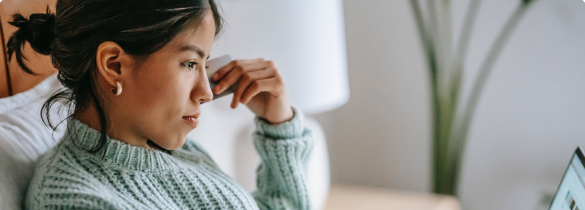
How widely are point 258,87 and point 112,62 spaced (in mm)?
309

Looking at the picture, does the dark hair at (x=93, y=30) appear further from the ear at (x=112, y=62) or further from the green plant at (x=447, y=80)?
the green plant at (x=447, y=80)

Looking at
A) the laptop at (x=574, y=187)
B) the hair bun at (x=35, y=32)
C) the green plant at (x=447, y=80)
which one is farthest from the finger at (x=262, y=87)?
the green plant at (x=447, y=80)

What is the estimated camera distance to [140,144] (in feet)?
2.17

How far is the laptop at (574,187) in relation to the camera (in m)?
0.64

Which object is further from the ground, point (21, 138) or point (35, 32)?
point (35, 32)

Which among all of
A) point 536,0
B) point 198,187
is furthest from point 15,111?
point 536,0

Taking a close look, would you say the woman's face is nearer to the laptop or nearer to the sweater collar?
the sweater collar

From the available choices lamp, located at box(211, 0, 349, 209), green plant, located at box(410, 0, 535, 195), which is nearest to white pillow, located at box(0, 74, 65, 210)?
lamp, located at box(211, 0, 349, 209)

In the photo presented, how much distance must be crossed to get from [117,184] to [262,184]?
1.28ft

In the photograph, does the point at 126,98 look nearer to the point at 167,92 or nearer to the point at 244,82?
the point at 167,92

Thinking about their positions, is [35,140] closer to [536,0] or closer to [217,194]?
[217,194]

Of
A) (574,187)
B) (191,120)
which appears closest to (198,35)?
(191,120)

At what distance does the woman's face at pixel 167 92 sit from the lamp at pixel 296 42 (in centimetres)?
27

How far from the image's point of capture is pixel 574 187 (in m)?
0.67
